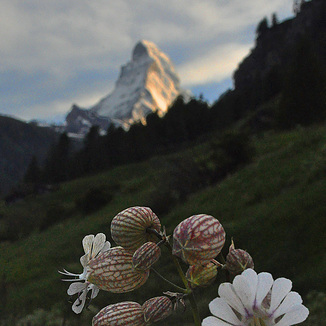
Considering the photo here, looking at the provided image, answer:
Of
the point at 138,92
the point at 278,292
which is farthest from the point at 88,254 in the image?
the point at 138,92

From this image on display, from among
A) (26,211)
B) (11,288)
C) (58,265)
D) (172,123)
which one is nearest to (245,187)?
(58,265)

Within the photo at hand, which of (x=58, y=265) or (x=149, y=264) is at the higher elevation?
(x=149, y=264)

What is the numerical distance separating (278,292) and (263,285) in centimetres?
3

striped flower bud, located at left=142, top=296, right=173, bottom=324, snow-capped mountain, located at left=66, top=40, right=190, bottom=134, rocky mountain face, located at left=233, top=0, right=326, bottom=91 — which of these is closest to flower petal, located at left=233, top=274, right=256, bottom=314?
striped flower bud, located at left=142, top=296, right=173, bottom=324

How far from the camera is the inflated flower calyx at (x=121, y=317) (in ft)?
2.14

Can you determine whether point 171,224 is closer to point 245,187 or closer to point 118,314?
point 245,187

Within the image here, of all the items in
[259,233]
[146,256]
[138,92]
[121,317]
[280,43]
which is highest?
[138,92]

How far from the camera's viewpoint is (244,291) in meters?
0.54

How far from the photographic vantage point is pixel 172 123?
3141 cm

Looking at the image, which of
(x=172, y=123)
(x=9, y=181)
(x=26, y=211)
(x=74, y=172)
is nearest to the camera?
(x=26, y=211)

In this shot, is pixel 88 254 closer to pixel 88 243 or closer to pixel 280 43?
pixel 88 243

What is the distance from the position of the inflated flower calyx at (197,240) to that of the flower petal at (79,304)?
22 cm

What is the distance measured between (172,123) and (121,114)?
5111 inches

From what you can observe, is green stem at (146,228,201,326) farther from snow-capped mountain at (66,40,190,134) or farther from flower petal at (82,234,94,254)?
snow-capped mountain at (66,40,190,134)
